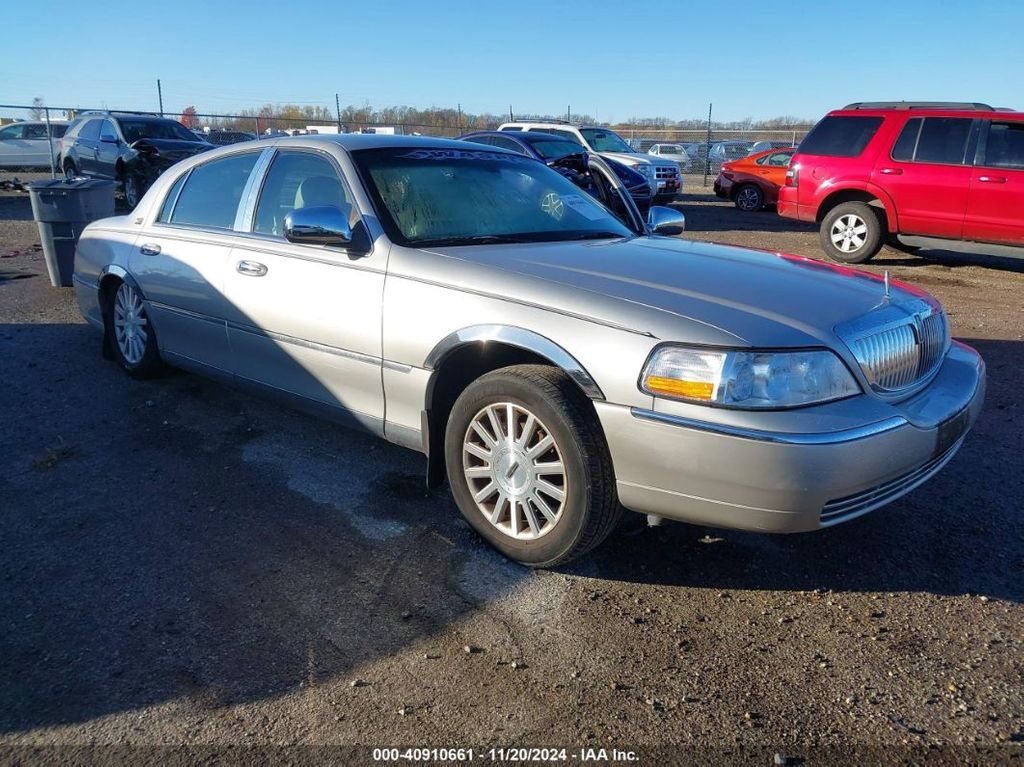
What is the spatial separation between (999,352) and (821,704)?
5.06 metres

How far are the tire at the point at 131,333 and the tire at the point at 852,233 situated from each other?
8.84 meters

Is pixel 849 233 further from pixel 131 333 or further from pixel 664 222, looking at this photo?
pixel 131 333

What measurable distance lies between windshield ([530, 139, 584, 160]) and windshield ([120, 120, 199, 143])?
6.91 meters

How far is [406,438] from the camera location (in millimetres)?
3631

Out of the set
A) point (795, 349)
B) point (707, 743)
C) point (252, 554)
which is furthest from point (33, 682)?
point (795, 349)

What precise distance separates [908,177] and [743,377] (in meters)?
8.86

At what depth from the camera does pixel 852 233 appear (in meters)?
10.8

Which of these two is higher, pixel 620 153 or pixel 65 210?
pixel 620 153

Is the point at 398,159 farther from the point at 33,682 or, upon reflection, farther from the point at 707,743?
the point at 707,743

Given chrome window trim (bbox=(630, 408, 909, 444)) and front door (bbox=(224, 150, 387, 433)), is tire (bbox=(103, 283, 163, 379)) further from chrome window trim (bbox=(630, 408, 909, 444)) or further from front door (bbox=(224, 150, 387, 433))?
chrome window trim (bbox=(630, 408, 909, 444))

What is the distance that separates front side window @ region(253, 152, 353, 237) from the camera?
406cm

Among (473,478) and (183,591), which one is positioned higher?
(473,478)

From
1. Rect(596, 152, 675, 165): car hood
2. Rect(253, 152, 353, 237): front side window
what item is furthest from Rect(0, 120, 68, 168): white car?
Rect(253, 152, 353, 237): front side window

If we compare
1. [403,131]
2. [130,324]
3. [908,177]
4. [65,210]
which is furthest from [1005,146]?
[403,131]
